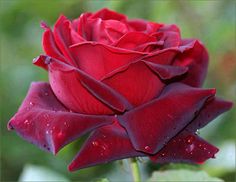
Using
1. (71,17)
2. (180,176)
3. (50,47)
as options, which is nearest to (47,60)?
(50,47)

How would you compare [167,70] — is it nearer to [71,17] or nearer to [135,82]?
[135,82]

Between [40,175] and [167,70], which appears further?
[40,175]

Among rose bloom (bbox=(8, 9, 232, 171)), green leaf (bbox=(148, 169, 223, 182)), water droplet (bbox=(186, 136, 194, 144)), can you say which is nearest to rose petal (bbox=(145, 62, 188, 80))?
rose bloom (bbox=(8, 9, 232, 171))

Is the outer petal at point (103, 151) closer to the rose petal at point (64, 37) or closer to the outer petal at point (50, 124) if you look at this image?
the outer petal at point (50, 124)

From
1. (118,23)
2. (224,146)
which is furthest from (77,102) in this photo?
(224,146)

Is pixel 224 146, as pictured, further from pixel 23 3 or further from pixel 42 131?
pixel 23 3

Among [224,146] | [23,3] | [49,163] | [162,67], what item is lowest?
[49,163]
